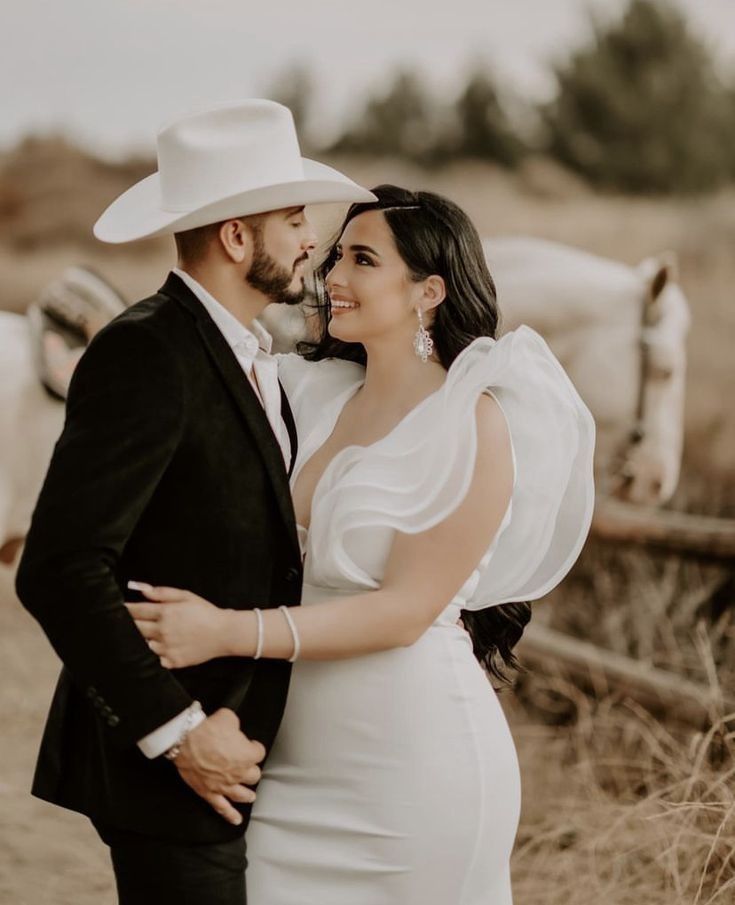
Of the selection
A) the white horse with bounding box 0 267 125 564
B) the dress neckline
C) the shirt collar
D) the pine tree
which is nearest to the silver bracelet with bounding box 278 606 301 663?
the dress neckline

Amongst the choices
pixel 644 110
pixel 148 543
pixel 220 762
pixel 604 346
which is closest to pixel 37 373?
pixel 604 346

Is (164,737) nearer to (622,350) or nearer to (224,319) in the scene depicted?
(224,319)

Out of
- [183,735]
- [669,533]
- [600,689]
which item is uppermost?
[183,735]

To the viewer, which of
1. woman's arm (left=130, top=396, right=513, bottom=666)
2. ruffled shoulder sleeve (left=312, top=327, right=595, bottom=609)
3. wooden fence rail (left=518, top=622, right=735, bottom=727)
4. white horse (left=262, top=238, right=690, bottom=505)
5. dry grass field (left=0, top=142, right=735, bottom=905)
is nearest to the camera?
woman's arm (left=130, top=396, right=513, bottom=666)

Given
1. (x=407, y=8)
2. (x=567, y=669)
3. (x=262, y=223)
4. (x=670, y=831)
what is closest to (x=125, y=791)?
(x=262, y=223)

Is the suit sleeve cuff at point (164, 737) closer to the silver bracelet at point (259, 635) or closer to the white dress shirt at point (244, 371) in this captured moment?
the white dress shirt at point (244, 371)

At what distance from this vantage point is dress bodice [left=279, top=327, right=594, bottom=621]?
2047 millimetres

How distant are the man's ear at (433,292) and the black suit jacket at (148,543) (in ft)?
1.75

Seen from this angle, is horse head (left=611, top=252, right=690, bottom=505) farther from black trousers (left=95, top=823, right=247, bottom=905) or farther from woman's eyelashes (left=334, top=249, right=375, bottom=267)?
black trousers (left=95, top=823, right=247, bottom=905)

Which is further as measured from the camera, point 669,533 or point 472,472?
point 669,533

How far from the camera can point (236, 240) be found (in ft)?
6.38

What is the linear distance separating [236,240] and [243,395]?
271 millimetres

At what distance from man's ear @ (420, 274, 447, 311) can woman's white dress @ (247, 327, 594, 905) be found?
0.17 meters

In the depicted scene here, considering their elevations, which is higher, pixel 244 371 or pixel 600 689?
pixel 244 371
